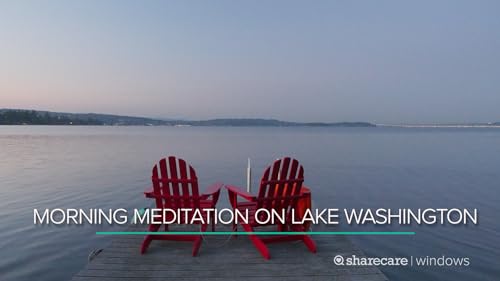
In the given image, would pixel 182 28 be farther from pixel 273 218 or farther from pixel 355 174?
pixel 273 218

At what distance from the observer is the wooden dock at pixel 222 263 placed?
2.95 m

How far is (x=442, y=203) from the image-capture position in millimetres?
9570

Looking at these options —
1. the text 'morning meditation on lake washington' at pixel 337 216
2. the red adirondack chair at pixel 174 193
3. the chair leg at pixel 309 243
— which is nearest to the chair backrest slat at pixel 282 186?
the chair leg at pixel 309 243

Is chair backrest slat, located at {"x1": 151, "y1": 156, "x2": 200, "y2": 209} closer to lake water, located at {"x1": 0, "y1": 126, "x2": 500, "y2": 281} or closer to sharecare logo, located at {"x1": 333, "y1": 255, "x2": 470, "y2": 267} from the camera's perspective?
lake water, located at {"x1": 0, "y1": 126, "x2": 500, "y2": 281}

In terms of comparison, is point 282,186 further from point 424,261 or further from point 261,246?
point 424,261

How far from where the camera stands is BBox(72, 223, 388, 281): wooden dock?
2953mm

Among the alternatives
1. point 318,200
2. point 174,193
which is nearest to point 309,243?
point 174,193

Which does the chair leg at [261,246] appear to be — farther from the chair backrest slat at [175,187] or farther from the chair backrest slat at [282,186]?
the chair backrest slat at [175,187]

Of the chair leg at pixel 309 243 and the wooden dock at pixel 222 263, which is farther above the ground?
the chair leg at pixel 309 243

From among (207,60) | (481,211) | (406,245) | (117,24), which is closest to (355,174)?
(481,211)

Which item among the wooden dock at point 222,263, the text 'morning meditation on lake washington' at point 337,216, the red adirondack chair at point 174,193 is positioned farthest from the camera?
the text 'morning meditation on lake washington' at point 337,216

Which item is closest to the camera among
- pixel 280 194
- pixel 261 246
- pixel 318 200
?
pixel 261 246

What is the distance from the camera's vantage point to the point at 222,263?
3250 millimetres

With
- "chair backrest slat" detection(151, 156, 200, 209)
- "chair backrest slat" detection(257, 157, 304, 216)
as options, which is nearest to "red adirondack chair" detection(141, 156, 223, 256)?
"chair backrest slat" detection(151, 156, 200, 209)
